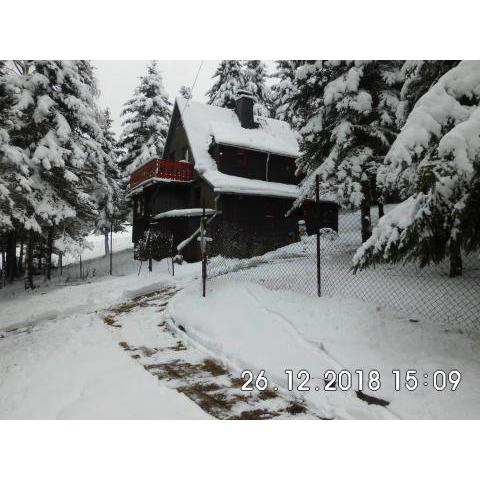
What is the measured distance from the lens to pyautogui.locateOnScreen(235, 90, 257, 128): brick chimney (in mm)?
21047

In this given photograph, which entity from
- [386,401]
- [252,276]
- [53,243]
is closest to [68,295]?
[53,243]

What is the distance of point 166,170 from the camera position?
1848 centimetres

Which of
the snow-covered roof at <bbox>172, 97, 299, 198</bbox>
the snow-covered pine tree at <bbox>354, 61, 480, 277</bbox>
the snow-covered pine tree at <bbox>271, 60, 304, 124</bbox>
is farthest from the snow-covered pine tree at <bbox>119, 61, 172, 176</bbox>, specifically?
the snow-covered pine tree at <bbox>354, 61, 480, 277</bbox>

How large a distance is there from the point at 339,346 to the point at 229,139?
1530 cm

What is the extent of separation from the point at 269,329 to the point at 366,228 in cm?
723

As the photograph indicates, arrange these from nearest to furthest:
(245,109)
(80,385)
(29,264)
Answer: (80,385)
(29,264)
(245,109)

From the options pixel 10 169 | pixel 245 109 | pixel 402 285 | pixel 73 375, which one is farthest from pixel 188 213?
pixel 73 375

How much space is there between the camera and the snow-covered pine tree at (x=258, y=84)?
27442 millimetres

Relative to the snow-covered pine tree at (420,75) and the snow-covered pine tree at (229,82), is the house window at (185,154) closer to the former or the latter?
the snow-covered pine tree at (229,82)

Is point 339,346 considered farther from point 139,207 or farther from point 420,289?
point 139,207

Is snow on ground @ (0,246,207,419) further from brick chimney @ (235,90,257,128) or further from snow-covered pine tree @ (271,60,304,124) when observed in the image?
snow-covered pine tree @ (271,60,304,124)

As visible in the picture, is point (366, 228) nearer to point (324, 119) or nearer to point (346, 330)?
point (324, 119)

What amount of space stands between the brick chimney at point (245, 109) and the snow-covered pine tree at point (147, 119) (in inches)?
286

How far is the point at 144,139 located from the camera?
87.6ft
